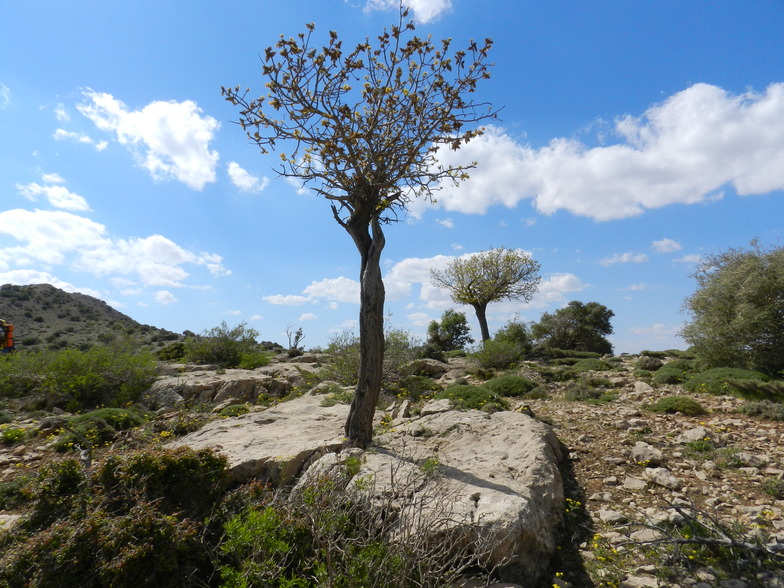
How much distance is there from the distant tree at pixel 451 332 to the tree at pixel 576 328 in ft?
17.1

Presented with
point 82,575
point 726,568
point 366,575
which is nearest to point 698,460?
point 726,568

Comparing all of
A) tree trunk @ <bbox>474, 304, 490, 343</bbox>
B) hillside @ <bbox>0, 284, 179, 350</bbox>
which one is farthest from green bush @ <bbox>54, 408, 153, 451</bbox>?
hillside @ <bbox>0, 284, 179, 350</bbox>

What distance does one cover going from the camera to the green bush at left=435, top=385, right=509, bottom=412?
9234 mm

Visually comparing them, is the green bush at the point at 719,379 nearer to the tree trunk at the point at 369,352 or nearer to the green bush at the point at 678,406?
the green bush at the point at 678,406

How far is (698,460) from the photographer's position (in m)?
6.49

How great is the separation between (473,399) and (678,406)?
433 cm

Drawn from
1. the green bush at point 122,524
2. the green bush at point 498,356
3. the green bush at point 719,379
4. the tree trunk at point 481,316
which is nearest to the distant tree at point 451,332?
the tree trunk at point 481,316

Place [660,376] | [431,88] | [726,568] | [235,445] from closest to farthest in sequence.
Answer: [726,568] < [235,445] < [431,88] < [660,376]

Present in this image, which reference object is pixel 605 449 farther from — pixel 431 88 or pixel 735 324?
pixel 735 324

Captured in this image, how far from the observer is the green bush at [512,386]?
1258 cm

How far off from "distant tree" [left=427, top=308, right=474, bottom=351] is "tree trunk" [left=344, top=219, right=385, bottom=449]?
23.2m

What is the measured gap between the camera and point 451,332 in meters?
29.7

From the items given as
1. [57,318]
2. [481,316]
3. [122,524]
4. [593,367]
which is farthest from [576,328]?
[57,318]

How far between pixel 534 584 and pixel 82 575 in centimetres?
349
